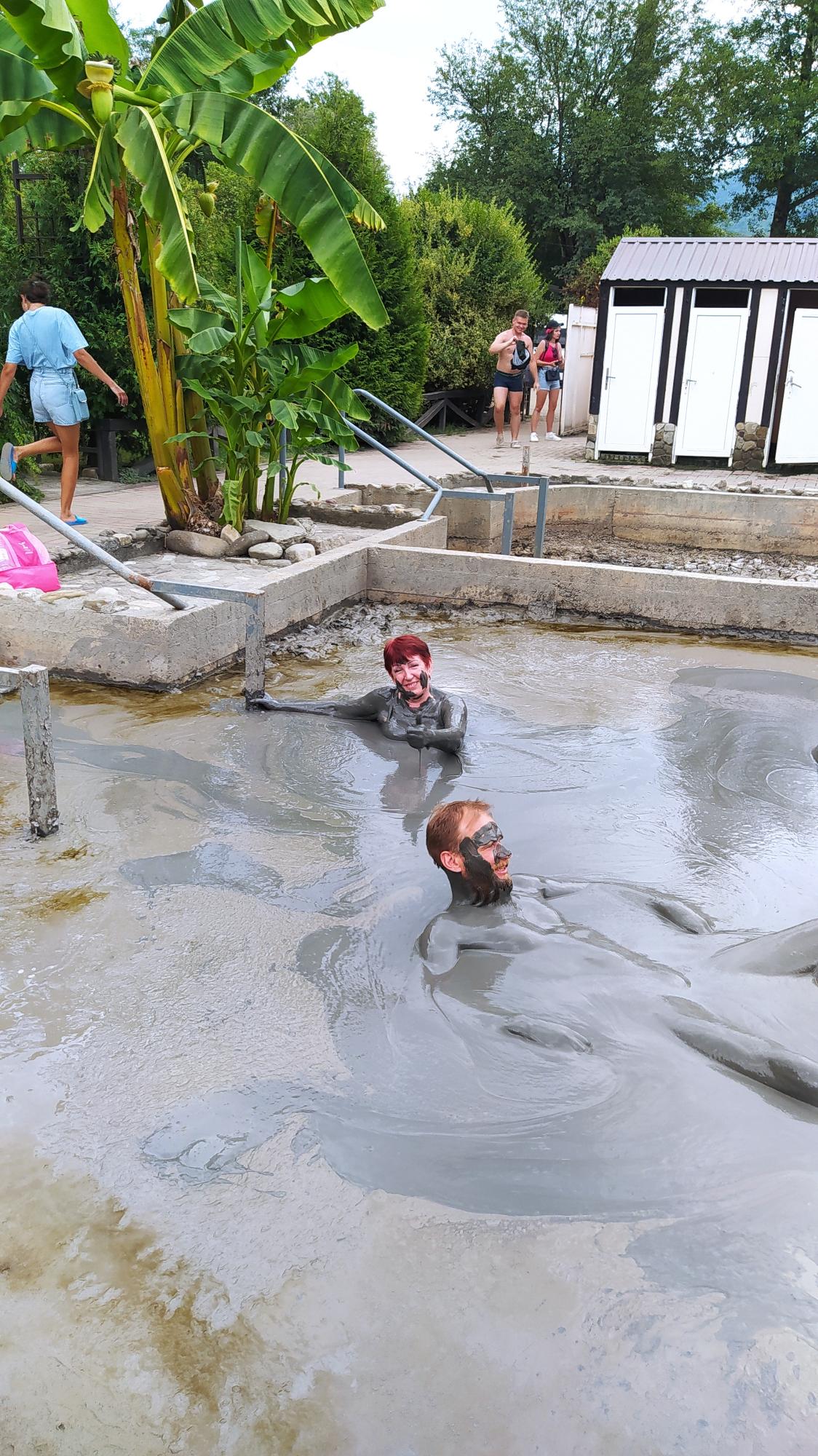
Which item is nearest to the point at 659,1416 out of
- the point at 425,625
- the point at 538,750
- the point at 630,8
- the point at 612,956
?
the point at 612,956

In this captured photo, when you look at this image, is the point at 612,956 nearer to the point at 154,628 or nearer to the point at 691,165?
the point at 154,628

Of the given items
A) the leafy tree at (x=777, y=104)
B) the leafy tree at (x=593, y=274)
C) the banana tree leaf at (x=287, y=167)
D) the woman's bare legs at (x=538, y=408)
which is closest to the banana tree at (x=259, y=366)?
the banana tree leaf at (x=287, y=167)

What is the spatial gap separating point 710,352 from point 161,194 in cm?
1130

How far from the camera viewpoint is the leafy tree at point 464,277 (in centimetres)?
2150

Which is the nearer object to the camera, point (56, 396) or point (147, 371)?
point (56, 396)

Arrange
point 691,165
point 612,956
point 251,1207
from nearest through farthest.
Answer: point 251,1207
point 612,956
point 691,165

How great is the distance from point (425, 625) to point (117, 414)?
6.55 m

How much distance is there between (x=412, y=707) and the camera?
6.48 m

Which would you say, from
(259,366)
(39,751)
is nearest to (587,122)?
(259,366)

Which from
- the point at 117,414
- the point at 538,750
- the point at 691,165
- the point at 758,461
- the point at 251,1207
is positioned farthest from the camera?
the point at 691,165

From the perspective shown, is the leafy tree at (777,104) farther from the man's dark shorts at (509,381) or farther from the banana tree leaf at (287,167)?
the banana tree leaf at (287,167)

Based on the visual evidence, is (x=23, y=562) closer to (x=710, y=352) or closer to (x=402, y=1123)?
(x=402, y=1123)

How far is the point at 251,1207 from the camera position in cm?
303

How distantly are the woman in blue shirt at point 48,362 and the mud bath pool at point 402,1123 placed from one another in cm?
450
